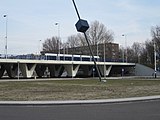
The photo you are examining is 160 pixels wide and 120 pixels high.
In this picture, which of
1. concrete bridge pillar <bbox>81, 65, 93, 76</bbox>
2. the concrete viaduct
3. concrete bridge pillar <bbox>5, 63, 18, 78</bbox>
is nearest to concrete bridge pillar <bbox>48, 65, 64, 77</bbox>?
the concrete viaduct

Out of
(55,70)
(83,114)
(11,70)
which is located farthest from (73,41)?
(83,114)

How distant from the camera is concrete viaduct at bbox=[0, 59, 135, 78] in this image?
85.2 m

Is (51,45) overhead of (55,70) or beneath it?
overhead

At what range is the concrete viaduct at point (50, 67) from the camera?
85.2 meters

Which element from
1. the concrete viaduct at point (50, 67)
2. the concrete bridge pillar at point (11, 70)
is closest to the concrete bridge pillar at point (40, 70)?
the concrete viaduct at point (50, 67)

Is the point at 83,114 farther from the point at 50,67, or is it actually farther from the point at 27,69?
the point at 50,67

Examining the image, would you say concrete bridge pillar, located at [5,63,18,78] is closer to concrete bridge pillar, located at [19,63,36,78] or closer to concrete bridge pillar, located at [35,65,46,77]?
concrete bridge pillar, located at [19,63,36,78]

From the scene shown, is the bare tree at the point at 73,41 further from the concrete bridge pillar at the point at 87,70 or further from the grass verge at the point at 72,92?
the grass verge at the point at 72,92

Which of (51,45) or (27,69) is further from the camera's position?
(51,45)

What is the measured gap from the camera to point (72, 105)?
17.2 m

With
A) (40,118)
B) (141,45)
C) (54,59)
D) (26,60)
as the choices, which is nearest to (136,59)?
(141,45)

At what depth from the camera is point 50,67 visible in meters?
103

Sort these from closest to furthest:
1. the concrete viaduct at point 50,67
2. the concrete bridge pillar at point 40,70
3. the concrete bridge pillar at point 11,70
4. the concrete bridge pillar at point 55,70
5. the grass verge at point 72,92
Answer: the grass verge at point 72,92 < the concrete viaduct at point 50,67 < the concrete bridge pillar at point 11,70 < the concrete bridge pillar at point 55,70 < the concrete bridge pillar at point 40,70

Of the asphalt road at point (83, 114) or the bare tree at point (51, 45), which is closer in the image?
the asphalt road at point (83, 114)
